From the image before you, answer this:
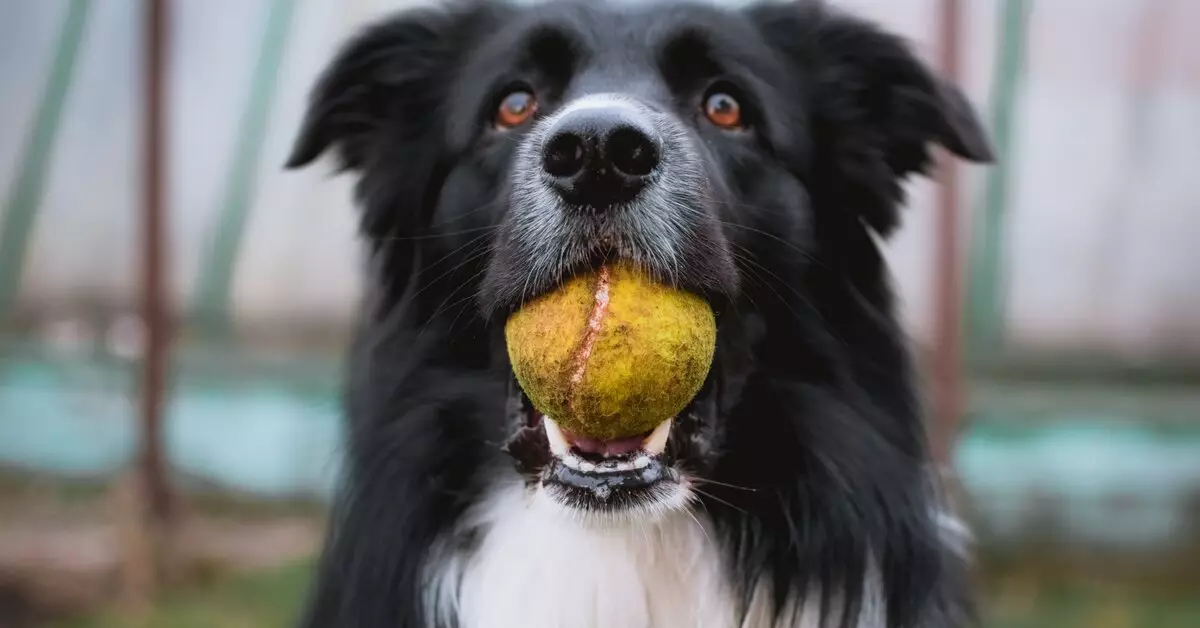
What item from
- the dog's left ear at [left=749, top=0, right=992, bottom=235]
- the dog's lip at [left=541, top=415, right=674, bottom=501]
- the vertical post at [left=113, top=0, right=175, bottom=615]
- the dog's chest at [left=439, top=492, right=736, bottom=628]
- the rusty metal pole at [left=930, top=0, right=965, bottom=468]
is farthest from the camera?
the rusty metal pole at [left=930, top=0, right=965, bottom=468]

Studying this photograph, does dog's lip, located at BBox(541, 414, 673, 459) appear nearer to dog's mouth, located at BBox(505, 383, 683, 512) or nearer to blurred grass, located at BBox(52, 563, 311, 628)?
dog's mouth, located at BBox(505, 383, 683, 512)

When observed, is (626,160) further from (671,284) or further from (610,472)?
(610,472)

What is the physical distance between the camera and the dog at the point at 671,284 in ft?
5.44

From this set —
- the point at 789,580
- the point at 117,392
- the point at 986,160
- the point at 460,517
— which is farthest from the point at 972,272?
the point at 117,392

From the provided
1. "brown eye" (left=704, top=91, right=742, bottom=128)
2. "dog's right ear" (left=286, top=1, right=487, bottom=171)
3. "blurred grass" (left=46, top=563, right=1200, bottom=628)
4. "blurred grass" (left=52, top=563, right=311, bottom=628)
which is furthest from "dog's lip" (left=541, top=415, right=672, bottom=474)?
"blurred grass" (left=46, top=563, right=1200, bottom=628)

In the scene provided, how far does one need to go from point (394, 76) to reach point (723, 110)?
762mm

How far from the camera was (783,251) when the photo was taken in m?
1.93

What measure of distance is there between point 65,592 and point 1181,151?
4.54 metres

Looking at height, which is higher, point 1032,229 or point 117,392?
point 1032,229

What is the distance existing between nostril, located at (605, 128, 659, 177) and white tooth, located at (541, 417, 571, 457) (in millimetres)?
408

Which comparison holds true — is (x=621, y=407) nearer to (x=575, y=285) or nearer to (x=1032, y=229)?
(x=575, y=285)

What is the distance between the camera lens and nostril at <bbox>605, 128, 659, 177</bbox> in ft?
4.97

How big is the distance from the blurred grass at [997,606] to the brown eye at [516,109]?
7.42ft

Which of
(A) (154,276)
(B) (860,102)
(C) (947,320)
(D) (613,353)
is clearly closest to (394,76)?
(B) (860,102)
